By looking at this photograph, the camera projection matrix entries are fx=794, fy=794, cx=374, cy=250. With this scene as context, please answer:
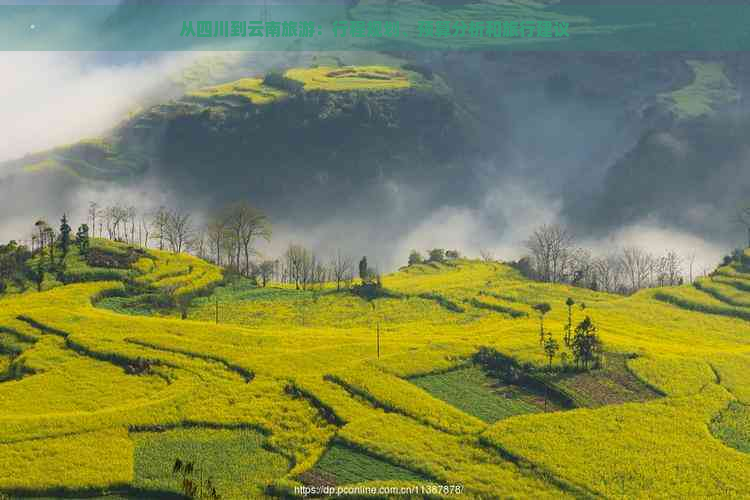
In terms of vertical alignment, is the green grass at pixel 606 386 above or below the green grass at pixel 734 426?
above

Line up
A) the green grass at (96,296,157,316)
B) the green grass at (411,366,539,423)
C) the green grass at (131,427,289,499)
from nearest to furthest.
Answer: the green grass at (131,427,289,499) < the green grass at (411,366,539,423) < the green grass at (96,296,157,316)

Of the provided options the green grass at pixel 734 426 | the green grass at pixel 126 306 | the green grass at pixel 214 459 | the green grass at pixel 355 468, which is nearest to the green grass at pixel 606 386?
the green grass at pixel 734 426

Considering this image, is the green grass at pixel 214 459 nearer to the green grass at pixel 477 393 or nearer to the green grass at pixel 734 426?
the green grass at pixel 477 393

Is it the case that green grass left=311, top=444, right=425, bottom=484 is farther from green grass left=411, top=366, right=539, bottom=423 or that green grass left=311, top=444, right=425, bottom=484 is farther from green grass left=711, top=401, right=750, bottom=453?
green grass left=711, top=401, right=750, bottom=453

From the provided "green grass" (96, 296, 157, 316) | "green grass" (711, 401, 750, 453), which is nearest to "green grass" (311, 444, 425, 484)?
"green grass" (711, 401, 750, 453)

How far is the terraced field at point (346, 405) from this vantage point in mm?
78062

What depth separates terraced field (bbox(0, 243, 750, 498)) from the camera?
256 feet

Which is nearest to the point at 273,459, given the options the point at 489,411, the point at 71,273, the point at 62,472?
the point at 62,472

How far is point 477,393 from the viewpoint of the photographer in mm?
102188

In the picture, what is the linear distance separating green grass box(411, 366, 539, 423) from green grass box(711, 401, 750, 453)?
68.1 feet

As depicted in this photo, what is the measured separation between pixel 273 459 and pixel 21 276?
94376 mm

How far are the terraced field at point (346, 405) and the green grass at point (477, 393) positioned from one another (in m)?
0.33

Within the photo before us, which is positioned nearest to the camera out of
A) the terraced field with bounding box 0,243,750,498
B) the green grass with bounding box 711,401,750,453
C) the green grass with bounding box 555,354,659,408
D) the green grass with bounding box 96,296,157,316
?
the terraced field with bounding box 0,243,750,498

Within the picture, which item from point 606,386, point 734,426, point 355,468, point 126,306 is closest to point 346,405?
point 355,468
